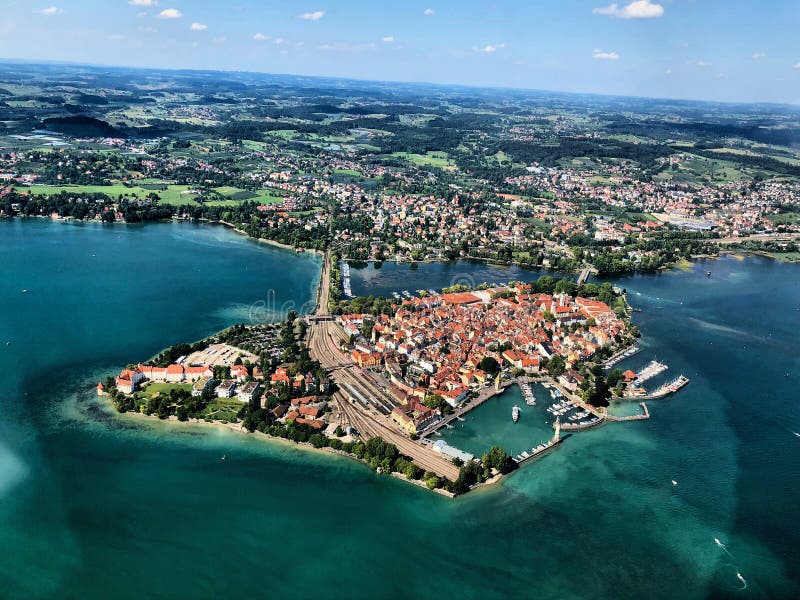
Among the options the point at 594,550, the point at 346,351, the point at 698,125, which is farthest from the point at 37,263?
the point at 698,125

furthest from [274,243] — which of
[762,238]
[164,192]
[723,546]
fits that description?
[762,238]

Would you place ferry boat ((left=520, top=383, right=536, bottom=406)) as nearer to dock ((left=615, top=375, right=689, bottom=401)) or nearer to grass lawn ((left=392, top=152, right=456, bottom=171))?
dock ((left=615, top=375, right=689, bottom=401))

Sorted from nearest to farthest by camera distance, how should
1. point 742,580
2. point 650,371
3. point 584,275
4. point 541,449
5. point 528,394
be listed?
point 742,580 < point 541,449 < point 528,394 < point 650,371 < point 584,275

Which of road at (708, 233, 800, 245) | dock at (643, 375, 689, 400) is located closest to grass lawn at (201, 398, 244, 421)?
dock at (643, 375, 689, 400)

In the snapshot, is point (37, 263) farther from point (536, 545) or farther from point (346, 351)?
point (536, 545)

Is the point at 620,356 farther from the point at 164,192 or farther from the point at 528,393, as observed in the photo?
the point at 164,192

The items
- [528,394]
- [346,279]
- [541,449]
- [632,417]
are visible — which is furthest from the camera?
[346,279]
